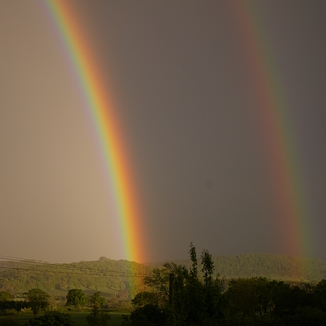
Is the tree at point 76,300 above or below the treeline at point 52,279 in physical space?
below

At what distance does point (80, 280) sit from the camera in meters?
187

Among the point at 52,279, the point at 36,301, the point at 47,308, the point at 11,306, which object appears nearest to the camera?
the point at 36,301

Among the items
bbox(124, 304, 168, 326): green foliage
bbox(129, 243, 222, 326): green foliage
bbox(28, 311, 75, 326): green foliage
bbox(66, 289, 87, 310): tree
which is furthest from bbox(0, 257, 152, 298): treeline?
bbox(129, 243, 222, 326): green foliage

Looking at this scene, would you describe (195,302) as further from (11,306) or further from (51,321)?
(11,306)

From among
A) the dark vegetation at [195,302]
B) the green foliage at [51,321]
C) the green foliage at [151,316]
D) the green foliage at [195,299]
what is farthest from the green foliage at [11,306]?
the green foliage at [195,299]

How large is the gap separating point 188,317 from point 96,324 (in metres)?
22.4

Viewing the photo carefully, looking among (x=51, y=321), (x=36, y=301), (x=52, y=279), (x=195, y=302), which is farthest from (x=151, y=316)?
(x=52, y=279)

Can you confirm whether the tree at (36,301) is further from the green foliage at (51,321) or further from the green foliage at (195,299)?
the green foliage at (195,299)

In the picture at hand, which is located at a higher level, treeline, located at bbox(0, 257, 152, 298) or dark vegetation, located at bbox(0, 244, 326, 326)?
treeline, located at bbox(0, 257, 152, 298)

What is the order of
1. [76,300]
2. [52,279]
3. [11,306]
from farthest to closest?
1. [52,279]
2. [76,300]
3. [11,306]

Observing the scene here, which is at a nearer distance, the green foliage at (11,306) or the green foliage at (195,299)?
the green foliage at (195,299)

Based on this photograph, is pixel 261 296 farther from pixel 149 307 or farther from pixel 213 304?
pixel 213 304

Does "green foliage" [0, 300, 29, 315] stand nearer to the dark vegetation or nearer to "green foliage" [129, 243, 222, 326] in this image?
the dark vegetation

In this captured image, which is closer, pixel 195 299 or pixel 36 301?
pixel 195 299
